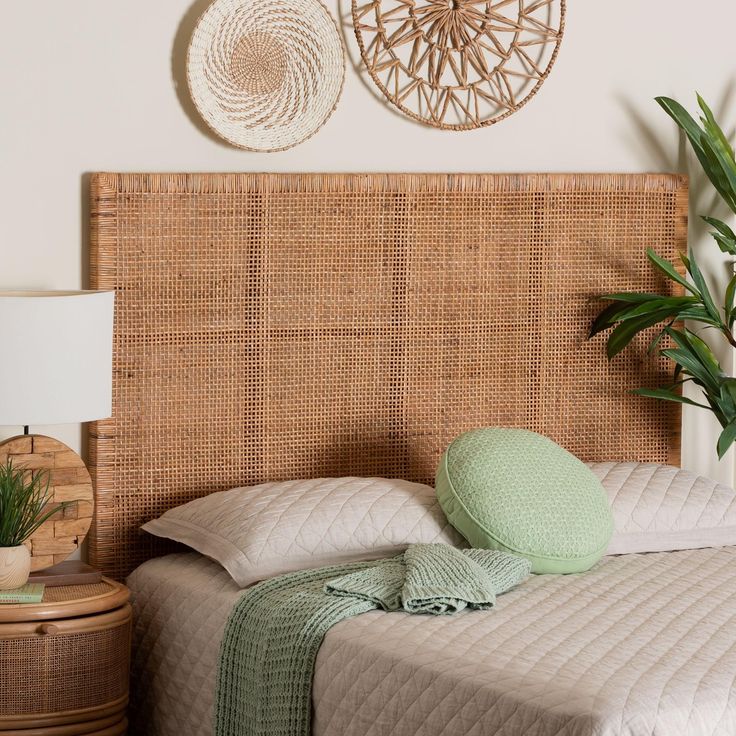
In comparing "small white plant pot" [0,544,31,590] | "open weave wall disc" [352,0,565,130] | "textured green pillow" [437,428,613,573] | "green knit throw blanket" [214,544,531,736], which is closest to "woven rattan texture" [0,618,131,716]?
"small white plant pot" [0,544,31,590]

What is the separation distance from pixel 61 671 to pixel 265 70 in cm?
151

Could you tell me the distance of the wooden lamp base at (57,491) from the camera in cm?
268

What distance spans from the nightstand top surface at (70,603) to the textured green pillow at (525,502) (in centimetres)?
73

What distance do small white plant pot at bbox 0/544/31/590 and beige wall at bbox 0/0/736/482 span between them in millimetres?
456

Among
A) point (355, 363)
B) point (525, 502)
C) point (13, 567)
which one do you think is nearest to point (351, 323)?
point (355, 363)

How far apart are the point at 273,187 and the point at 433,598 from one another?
1.22 metres

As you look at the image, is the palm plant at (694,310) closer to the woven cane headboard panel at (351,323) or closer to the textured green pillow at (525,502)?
the woven cane headboard panel at (351,323)

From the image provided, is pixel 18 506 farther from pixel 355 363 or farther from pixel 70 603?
pixel 355 363

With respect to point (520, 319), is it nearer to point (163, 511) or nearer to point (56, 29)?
point (163, 511)

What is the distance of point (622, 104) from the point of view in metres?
3.43

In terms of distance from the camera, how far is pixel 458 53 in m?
3.20

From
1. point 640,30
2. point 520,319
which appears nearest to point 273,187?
point 520,319

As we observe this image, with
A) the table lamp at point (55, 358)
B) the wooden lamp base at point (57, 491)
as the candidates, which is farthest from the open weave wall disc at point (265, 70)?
the wooden lamp base at point (57, 491)

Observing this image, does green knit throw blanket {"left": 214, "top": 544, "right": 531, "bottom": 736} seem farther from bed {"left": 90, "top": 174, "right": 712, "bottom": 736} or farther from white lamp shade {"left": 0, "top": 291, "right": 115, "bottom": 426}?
white lamp shade {"left": 0, "top": 291, "right": 115, "bottom": 426}
